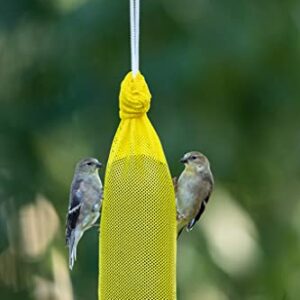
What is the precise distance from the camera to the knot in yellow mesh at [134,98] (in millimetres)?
1080

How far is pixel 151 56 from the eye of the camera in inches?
87.6

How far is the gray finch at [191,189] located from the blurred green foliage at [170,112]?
3.06 ft

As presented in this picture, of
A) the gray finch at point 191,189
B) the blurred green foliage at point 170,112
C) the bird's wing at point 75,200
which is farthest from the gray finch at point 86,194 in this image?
the blurred green foliage at point 170,112

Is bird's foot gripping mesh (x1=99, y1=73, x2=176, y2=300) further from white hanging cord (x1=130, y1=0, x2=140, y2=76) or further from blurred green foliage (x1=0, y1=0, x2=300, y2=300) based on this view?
blurred green foliage (x1=0, y1=0, x2=300, y2=300)

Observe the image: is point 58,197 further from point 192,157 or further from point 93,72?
point 192,157

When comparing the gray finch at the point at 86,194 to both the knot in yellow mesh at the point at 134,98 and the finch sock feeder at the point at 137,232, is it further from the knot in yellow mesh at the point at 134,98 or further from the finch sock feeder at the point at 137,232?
the knot in yellow mesh at the point at 134,98

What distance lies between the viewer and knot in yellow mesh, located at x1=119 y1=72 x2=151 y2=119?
1080mm

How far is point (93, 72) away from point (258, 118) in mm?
468

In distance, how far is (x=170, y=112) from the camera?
2.25 m

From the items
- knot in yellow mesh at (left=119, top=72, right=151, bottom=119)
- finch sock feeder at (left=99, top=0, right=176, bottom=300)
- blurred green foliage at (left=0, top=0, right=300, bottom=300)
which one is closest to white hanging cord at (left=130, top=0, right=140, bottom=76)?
knot in yellow mesh at (left=119, top=72, right=151, bottom=119)

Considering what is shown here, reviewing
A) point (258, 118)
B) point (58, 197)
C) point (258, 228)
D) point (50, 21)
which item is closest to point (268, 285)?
point (258, 228)

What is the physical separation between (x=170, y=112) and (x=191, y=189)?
1.06m

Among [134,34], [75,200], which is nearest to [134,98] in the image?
[134,34]

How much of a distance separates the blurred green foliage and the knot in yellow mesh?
1094mm
